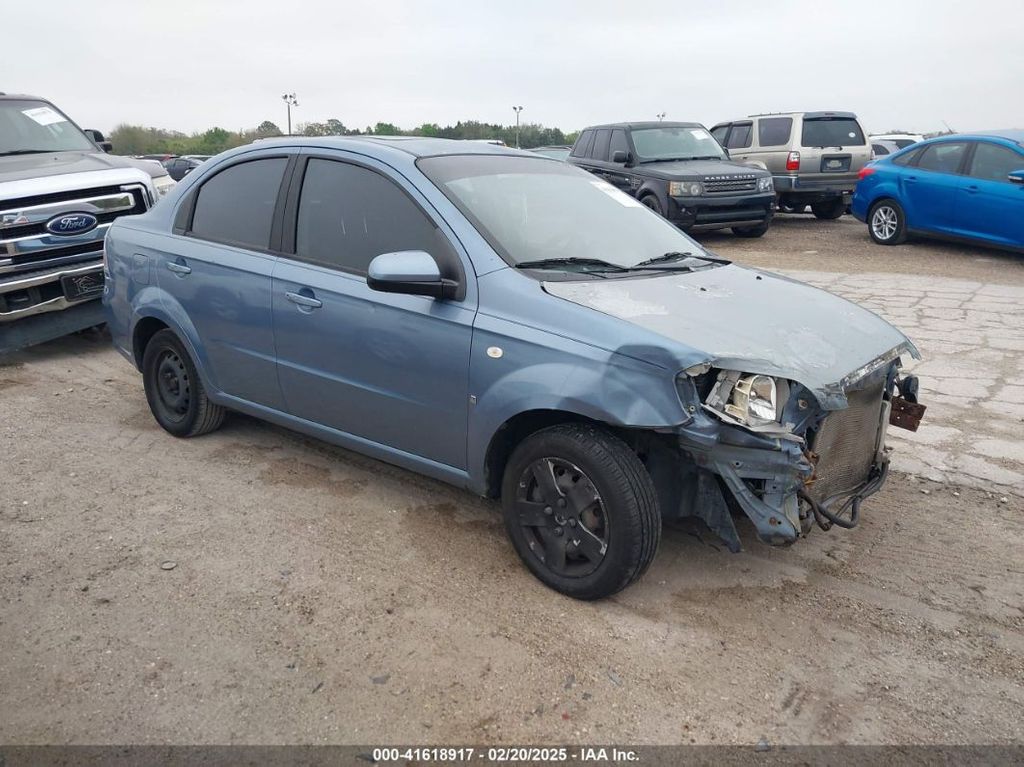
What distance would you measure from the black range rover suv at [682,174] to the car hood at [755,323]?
8.33m

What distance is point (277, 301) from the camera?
4.23 meters

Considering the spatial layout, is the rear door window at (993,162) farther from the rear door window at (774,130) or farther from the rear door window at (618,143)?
the rear door window at (618,143)

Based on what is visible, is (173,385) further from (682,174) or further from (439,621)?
(682,174)

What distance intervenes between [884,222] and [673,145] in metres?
3.34

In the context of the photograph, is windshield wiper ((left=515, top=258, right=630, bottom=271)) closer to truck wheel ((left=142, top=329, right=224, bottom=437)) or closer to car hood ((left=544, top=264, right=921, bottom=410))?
car hood ((left=544, top=264, right=921, bottom=410))

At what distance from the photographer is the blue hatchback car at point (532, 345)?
3.13 metres

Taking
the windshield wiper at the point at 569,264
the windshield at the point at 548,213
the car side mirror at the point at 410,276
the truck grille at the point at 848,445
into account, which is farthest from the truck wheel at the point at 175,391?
the truck grille at the point at 848,445

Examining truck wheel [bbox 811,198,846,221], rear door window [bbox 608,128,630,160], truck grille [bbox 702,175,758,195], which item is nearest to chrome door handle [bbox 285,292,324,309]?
truck grille [bbox 702,175,758,195]

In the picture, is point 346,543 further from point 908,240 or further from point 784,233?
point 784,233

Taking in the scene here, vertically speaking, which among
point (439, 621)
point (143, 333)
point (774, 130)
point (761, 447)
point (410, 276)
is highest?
point (774, 130)

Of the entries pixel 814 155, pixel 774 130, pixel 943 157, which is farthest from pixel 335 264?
pixel 774 130

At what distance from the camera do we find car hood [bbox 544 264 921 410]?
312 cm

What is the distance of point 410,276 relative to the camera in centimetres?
349

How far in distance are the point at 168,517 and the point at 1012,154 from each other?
1064cm
